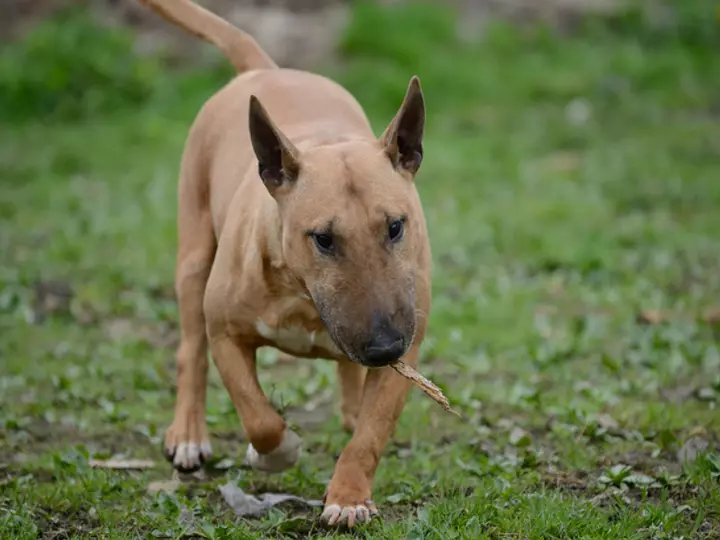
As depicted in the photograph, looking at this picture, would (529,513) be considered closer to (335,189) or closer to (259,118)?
(335,189)

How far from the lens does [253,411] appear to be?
5.53 m

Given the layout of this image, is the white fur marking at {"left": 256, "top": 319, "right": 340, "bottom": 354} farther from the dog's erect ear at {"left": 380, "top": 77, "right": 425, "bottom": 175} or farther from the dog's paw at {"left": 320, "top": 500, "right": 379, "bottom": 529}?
the dog's erect ear at {"left": 380, "top": 77, "right": 425, "bottom": 175}

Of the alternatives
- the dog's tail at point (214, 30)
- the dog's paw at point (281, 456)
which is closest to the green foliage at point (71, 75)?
the dog's tail at point (214, 30)

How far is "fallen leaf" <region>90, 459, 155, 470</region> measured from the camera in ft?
20.1

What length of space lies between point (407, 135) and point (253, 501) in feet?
5.48

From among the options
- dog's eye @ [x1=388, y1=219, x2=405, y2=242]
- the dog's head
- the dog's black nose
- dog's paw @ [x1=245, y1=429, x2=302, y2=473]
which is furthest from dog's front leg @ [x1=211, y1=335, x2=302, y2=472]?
dog's eye @ [x1=388, y1=219, x2=405, y2=242]

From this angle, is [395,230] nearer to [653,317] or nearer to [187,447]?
[187,447]

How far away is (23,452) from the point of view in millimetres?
6371

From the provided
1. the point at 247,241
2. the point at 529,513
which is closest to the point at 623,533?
the point at 529,513

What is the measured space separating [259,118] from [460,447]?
2.10 meters

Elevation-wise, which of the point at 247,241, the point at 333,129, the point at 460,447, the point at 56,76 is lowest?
the point at 56,76

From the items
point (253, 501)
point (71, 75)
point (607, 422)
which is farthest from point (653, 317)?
point (71, 75)

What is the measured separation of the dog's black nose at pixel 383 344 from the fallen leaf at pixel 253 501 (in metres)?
0.98

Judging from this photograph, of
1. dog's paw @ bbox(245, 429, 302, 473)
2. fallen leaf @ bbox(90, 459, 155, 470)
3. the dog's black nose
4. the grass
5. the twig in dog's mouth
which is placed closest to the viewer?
the dog's black nose
